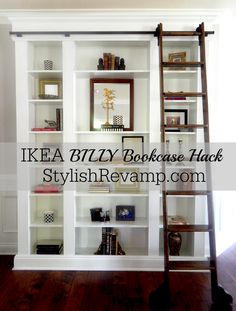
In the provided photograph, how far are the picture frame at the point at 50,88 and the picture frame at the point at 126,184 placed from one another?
1.05 metres

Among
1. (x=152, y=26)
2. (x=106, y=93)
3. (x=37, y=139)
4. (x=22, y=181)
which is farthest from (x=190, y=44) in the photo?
(x=22, y=181)

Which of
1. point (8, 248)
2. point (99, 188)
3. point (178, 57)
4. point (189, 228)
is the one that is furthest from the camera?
point (8, 248)

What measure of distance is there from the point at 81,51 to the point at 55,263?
2319 millimetres

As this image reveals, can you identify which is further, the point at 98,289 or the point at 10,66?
the point at 10,66

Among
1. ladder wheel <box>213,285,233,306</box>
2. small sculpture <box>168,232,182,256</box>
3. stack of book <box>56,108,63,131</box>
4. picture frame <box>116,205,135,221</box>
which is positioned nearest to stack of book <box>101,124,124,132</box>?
stack of book <box>56,108,63,131</box>

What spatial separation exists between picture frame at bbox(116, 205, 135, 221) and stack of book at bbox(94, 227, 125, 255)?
0.19m

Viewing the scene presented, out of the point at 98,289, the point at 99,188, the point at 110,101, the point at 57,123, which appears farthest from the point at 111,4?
the point at 98,289

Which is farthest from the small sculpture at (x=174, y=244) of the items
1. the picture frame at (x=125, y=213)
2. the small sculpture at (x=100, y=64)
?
the small sculpture at (x=100, y=64)

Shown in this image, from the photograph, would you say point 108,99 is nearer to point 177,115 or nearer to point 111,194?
point 177,115

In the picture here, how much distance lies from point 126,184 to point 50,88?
1.33m

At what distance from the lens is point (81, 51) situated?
10.5 feet

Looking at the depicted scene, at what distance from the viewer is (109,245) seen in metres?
3.07

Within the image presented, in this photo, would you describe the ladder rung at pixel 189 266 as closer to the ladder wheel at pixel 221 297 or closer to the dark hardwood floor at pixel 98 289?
the ladder wheel at pixel 221 297

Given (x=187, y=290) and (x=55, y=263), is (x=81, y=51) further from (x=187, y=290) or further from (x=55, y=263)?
(x=187, y=290)
